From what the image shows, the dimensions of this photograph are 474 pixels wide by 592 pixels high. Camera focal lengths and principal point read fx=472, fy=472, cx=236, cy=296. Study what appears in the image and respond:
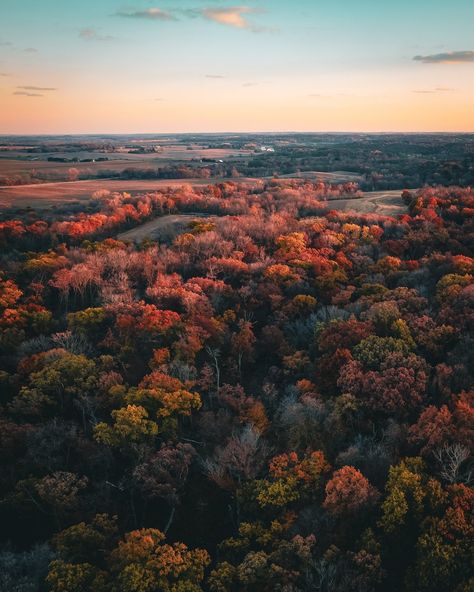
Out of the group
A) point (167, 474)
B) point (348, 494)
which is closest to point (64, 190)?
point (167, 474)

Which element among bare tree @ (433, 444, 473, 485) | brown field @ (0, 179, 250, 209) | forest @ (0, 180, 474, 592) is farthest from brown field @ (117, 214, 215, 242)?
bare tree @ (433, 444, 473, 485)

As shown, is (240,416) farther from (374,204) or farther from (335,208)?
(374,204)

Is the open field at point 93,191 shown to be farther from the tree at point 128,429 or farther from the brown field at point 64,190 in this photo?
the tree at point 128,429

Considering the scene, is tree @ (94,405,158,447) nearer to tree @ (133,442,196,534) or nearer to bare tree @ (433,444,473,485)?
tree @ (133,442,196,534)

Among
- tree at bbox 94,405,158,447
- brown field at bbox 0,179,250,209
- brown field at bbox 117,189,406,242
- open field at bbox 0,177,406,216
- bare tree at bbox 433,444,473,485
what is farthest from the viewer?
brown field at bbox 0,179,250,209

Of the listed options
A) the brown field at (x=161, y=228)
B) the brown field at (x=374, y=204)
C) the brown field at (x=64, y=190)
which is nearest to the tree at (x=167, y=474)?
the brown field at (x=161, y=228)

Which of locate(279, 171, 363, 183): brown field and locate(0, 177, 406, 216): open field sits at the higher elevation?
locate(279, 171, 363, 183): brown field

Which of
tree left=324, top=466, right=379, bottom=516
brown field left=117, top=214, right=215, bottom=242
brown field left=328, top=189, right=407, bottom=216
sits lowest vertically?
tree left=324, top=466, right=379, bottom=516
